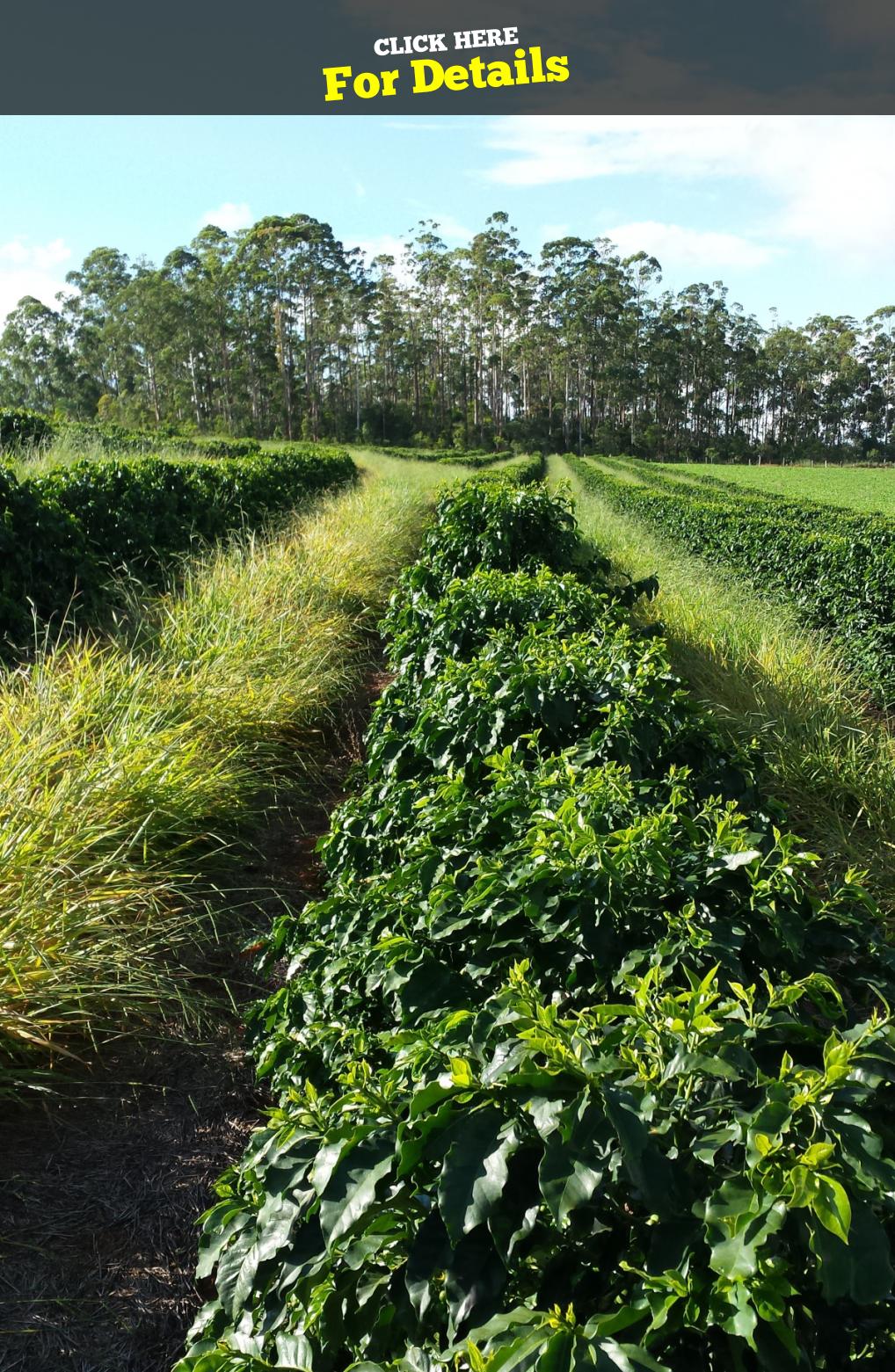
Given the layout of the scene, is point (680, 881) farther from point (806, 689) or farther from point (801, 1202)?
point (806, 689)

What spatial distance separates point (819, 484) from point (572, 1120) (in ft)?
171

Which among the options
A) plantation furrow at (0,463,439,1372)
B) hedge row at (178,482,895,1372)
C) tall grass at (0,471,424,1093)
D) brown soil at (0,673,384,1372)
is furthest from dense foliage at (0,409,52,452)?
hedge row at (178,482,895,1372)

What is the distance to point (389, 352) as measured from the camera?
80312 millimetres

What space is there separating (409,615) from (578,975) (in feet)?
12.4

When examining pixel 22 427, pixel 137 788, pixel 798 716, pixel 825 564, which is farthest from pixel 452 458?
pixel 137 788

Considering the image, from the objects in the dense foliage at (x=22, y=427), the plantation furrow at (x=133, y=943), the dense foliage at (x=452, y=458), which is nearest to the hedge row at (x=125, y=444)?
the dense foliage at (x=22, y=427)

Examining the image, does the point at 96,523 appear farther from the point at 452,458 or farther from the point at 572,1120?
the point at 452,458

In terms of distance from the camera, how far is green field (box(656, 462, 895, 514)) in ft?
120

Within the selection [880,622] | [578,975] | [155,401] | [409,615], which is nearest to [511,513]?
[409,615]

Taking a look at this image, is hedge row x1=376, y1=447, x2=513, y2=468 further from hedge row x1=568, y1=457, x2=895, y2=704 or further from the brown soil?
the brown soil

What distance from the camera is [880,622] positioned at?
9289 millimetres

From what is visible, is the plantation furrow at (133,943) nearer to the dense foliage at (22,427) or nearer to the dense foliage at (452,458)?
the dense foliage at (22,427)

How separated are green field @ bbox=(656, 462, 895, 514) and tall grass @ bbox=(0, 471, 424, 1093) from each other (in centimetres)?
2932

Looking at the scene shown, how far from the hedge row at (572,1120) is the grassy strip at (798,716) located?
2563 millimetres
